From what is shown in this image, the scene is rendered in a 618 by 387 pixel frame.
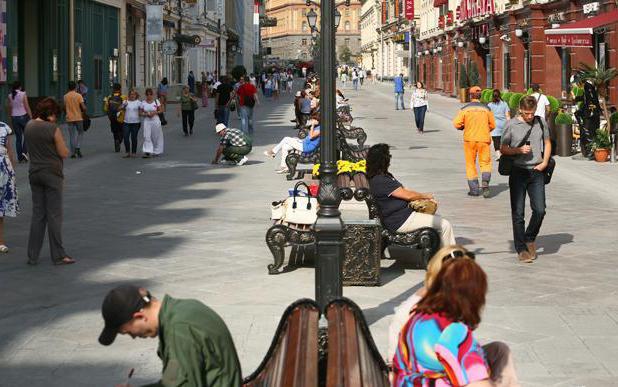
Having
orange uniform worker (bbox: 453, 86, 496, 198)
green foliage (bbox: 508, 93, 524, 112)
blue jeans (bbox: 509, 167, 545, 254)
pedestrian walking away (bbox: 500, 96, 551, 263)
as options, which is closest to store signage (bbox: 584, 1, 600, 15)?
green foliage (bbox: 508, 93, 524, 112)

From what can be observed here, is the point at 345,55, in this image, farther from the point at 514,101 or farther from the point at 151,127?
the point at 151,127

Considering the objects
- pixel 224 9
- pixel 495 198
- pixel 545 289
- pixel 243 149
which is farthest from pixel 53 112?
pixel 224 9

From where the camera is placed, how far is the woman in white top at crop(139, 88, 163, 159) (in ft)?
82.1

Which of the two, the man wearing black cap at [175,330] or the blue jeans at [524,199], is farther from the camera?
the blue jeans at [524,199]

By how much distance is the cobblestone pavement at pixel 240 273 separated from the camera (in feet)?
25.7

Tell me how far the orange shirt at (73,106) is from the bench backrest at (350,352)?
61.8 ft

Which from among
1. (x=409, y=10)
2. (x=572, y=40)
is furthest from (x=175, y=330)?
(x=409, y=10)

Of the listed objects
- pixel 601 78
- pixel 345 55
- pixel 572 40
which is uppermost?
pixel 345 55

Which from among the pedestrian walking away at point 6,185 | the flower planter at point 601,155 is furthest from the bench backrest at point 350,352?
the flower planter at point 601,155

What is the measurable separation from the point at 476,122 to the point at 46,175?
806 centimetres

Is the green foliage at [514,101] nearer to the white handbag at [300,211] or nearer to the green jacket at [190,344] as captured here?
the white handbag at [300,211]

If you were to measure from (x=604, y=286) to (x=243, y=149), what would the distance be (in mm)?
13521

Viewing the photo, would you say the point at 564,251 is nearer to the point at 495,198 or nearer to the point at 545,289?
the point at 545,289

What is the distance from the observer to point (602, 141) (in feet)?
78.1
